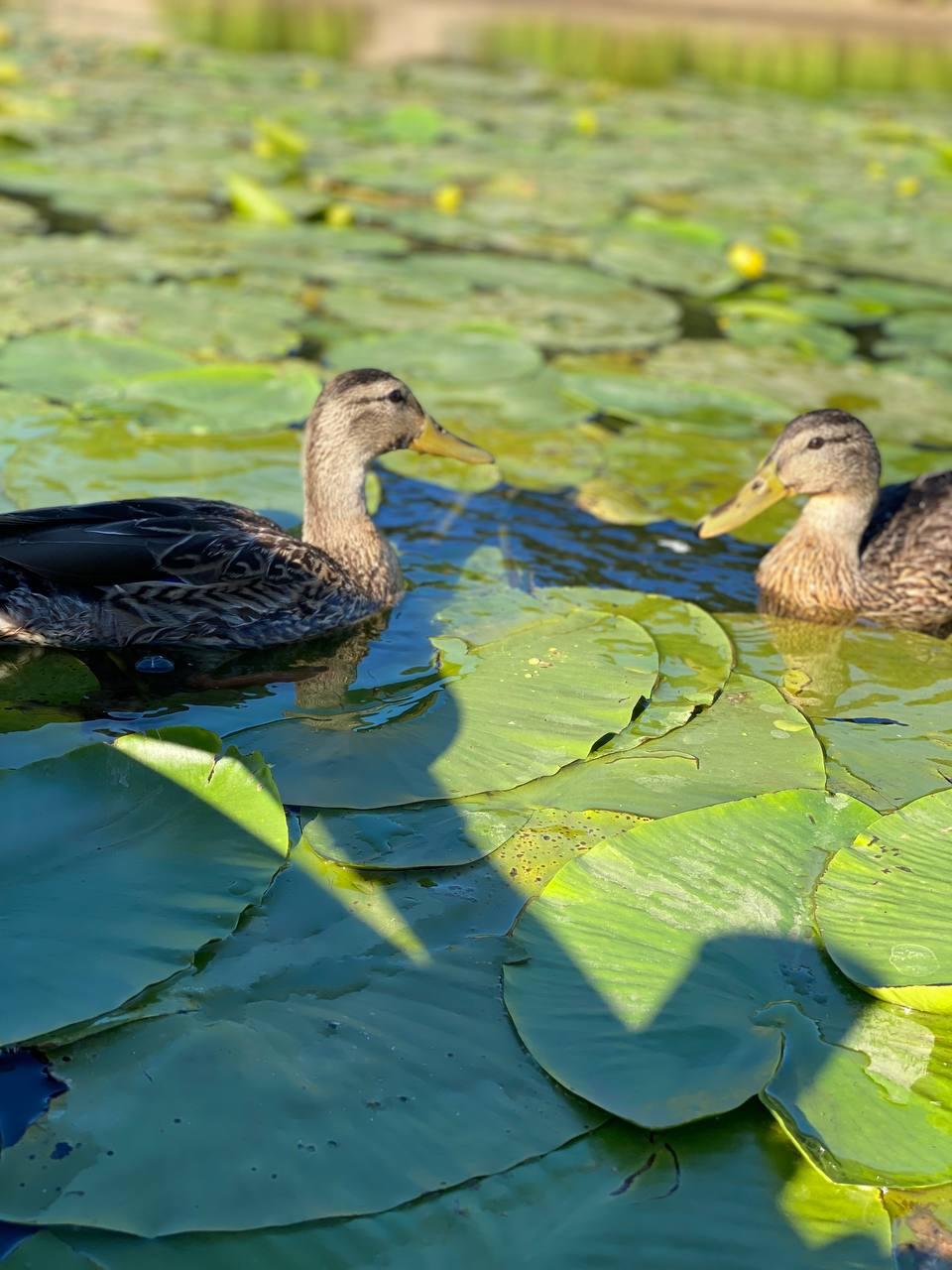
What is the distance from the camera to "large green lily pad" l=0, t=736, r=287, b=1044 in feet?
9.11

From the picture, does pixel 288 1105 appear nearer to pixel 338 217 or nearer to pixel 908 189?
pixel 338 217

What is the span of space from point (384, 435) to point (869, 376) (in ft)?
13.0

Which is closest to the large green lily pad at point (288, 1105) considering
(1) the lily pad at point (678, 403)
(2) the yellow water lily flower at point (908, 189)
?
(1) the lily pad at point (678, 403)

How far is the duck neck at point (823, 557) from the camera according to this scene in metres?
5.55

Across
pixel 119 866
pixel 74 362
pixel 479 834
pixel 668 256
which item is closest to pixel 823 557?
pixel 479 834

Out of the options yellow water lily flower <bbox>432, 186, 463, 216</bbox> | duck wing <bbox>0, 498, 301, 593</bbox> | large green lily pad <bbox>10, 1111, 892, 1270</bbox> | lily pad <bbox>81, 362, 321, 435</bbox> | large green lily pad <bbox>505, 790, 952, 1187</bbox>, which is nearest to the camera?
large green lily pad <bbox>10, 1111, 892, 1270</bbox>

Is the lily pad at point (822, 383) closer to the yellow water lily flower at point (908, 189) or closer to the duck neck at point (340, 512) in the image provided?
the duck neck at point (340, 512)

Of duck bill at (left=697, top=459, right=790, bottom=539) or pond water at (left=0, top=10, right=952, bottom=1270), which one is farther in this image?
duck bill at (left=697, top=459, right=790, bottom=539)

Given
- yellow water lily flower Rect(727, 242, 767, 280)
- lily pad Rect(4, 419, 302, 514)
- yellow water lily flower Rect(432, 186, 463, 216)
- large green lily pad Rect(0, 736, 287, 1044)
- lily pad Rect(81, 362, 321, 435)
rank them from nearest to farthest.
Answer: large green lily pad Rect(0, 736, 287, 1044) → lily pad Rect(4, 419, 302, 514) → lily pad Rect(81, 362, 321, 435) → yellow water lily flower Rect(727, 242, 767, 280) → yellow water lily flower Rect(432, 186, 463, 216)

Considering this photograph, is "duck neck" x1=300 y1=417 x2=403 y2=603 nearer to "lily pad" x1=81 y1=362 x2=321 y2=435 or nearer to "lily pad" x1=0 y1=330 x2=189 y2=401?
"lily pad" x1=81 y1=362 x2=321 y2=435

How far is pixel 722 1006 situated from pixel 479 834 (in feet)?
2.95

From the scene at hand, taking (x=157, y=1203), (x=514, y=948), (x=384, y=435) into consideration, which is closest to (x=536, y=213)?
(x=384, y=435)

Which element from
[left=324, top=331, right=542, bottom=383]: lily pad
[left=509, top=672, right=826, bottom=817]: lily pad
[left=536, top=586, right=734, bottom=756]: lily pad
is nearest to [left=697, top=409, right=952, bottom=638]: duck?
[left=536, top=586, right=734, bottom=756]: lily pad

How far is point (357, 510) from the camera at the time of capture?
5363 millimetres
